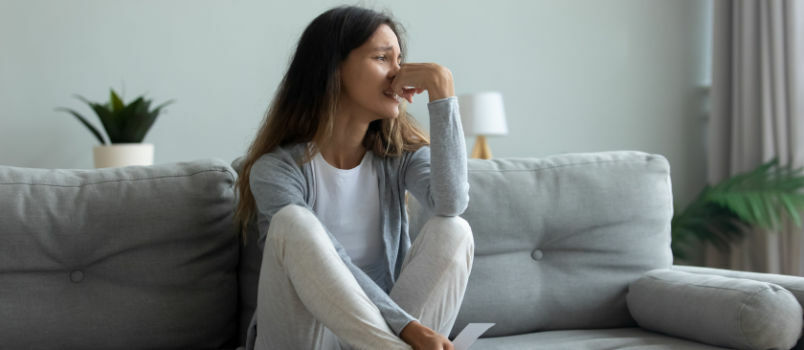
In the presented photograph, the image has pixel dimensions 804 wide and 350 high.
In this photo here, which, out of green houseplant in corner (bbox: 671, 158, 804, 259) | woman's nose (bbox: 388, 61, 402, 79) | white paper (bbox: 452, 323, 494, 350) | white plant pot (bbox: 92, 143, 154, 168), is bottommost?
green houseplant in corner (bbox: 671, 158, 804, 259)

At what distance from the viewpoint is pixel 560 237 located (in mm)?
1824

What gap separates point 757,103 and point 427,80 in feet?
8.33

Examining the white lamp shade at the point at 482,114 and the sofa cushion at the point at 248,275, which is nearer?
the sofa cushion at the point at 248,275

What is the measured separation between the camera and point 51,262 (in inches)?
60.6

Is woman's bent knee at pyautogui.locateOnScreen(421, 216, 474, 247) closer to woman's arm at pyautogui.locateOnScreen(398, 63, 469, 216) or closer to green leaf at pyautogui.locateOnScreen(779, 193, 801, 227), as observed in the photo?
woman's arm at pyautogui.locateOnScreen(398, 63, 469, 216)

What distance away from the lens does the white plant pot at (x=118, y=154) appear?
8.71 ft

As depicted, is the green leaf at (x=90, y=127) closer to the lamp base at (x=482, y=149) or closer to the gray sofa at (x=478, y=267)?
the gray sofa at (x=478, y=267)

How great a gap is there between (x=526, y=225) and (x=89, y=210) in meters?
0.99

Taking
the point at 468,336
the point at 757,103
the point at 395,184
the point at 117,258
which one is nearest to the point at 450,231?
the point at 468,336

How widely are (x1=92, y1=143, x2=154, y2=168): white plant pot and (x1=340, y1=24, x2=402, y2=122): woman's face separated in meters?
1.35

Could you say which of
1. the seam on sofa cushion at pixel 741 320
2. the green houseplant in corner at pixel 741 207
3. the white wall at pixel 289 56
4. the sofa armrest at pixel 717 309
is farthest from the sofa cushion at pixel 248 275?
the green houseplant in corner at pixel 741 207

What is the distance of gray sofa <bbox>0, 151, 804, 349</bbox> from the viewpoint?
1.53 metres

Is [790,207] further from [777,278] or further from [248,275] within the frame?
[248,275]

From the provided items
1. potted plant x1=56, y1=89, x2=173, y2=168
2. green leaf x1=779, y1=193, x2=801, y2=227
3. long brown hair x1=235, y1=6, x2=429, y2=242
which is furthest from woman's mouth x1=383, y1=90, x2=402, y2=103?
green leaf x1=779, y1=193, x2=801, y2=227
